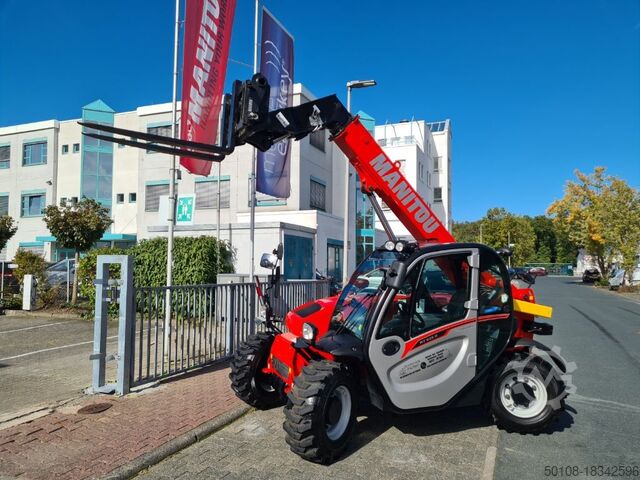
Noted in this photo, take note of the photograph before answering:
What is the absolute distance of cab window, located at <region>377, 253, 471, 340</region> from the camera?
439 centimetres

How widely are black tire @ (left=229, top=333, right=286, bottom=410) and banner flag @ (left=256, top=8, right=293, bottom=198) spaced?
641 centimetres

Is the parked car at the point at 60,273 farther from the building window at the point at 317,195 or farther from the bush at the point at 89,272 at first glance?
the building window at the point at 317,195

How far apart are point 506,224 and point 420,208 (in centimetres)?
6904

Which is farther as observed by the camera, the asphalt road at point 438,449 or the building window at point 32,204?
the building window at point 32,204

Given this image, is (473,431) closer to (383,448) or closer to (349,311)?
(383,448)

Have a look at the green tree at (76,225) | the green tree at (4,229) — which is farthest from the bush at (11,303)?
the green tree at (4,229)

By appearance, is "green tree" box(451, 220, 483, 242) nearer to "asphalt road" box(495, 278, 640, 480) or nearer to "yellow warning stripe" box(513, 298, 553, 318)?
"asphalt road" box(495, 278, 640, 480)

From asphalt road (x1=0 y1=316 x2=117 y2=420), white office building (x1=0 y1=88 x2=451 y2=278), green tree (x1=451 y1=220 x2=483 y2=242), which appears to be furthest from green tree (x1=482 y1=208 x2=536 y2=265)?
asphalt road (x1=0 y1=316 x2=117 y2=420)

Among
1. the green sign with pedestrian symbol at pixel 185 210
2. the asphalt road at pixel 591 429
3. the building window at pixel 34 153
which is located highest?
the building window at pixel 34 153

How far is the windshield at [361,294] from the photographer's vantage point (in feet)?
15.1

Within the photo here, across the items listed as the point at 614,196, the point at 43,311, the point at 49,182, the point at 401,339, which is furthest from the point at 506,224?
the point at 401,339

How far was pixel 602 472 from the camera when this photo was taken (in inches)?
157

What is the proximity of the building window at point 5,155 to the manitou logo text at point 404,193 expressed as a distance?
36.4 metres

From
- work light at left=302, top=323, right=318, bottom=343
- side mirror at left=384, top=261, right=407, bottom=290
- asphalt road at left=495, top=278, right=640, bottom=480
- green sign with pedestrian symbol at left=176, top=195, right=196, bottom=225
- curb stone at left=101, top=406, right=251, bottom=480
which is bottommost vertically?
asphalt road at left=495, top=278, right=640, bottom=480
